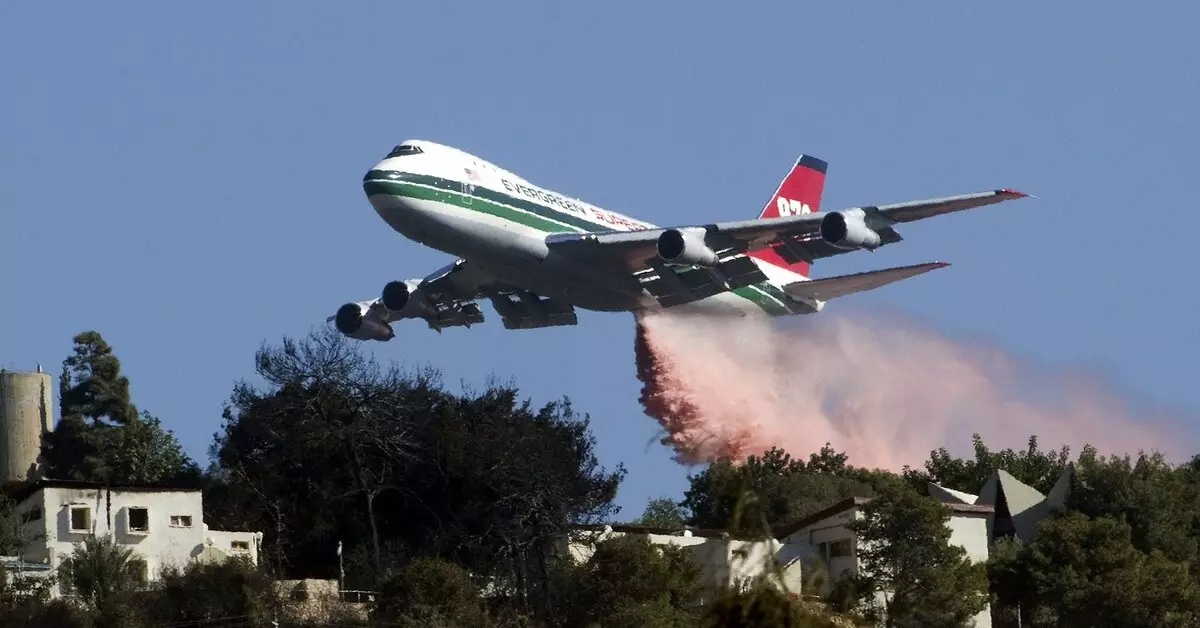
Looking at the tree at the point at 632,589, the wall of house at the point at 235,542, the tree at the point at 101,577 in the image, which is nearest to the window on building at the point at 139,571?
the tree at the point at 101,577

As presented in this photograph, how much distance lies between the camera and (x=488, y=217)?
52.8 meters

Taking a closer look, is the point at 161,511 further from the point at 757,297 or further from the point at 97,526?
the point at 757,297

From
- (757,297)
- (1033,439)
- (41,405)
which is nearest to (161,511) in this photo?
(757,297)

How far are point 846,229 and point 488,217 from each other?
30.6ft

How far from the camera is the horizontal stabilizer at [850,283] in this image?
56469 millimetres

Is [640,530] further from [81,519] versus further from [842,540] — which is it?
[81,519]

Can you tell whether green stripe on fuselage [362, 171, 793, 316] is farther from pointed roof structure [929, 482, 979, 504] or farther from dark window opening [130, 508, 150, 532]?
pointed roof structure [929, 482, 979, 504]

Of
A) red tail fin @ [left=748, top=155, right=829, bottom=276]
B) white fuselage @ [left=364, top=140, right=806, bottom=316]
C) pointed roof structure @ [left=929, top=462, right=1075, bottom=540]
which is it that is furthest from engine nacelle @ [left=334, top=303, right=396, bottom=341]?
pointed roof structure @ [left=929, top=462, right=1075, bottom=540]

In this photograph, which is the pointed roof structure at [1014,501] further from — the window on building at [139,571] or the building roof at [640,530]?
the window on building at [139,571]

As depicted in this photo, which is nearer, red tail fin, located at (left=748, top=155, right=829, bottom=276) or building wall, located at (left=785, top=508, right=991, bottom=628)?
building wall, located at (left=785, top=508, right=991, bottom=628)

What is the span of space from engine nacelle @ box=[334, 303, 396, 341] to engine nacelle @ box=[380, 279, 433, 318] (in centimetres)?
90

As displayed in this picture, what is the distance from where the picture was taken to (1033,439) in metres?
86.8

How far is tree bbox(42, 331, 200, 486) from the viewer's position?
2761 inches

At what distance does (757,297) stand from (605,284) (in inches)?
260
